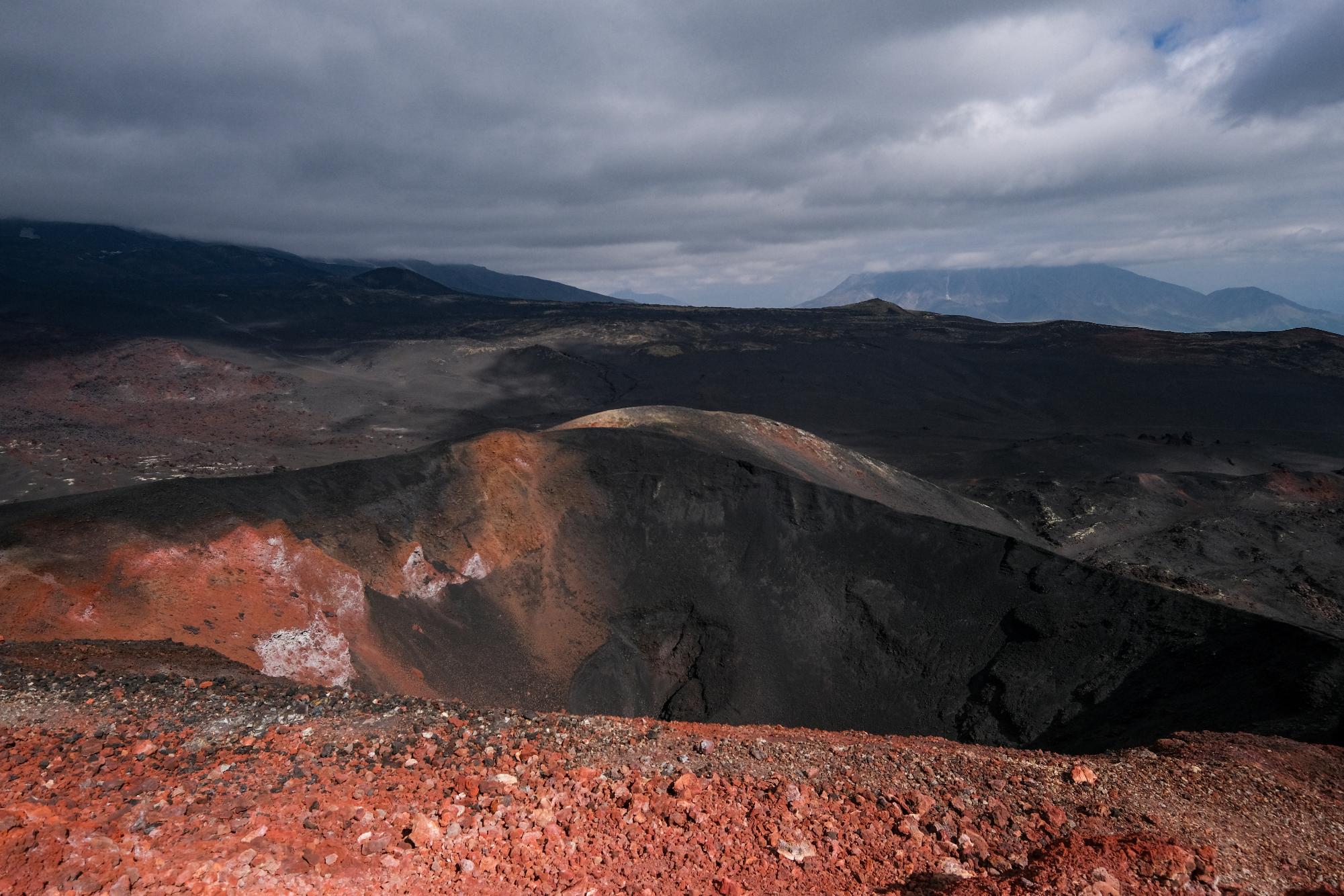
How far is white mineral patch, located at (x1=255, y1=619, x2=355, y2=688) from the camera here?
10.9 meters

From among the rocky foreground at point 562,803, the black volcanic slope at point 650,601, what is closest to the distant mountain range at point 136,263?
the black volcanic slope at point 650,601

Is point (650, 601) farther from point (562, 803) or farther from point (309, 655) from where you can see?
point (562, 803)

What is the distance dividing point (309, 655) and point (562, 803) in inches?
272

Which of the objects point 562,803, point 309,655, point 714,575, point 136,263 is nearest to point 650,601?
point 714,575

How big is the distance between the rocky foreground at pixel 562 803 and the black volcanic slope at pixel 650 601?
290 centimetres

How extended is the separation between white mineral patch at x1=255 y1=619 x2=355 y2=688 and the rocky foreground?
2861mm

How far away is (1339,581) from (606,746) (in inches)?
1028

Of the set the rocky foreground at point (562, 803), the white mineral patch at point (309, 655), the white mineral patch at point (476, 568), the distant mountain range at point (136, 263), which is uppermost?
the distant mountain range at point (136, 263)

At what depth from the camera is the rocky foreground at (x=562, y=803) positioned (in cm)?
512

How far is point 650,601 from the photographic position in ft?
49.2

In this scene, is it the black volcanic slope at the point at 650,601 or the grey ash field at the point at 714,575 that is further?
the grey ash field at the point at 714,575

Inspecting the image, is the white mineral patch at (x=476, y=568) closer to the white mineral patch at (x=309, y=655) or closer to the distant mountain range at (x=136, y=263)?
the white mineral patch at (x=309, y=655)

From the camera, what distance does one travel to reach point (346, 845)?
17.2 feet

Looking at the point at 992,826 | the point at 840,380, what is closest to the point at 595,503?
the point at 992,826
